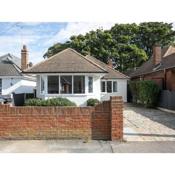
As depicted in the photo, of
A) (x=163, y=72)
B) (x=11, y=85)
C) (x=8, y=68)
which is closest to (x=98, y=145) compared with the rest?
(x=163, y=72)

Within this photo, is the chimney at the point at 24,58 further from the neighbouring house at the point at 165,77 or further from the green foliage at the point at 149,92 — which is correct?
the green foliage at the point at 149,92

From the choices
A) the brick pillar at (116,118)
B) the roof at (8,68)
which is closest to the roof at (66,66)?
the brick pillar at (116,118)

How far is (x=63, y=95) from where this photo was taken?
20.7 metres

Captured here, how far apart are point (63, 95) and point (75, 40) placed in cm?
2503

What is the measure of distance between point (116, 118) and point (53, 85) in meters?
10.9

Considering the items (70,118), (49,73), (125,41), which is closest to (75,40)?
(125,41)

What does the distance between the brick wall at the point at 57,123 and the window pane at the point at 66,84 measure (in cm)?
1005

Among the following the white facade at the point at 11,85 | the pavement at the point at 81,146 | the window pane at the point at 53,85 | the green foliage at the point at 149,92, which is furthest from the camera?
the white facade at the point at 11,85

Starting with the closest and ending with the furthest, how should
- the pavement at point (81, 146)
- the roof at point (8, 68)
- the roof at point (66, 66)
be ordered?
the pavement at point (81, 146)
the roof at point (66, 66)
the roof at point (8, 68)

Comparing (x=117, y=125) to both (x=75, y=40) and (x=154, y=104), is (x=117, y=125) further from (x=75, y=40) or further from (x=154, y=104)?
(x=75, y=40)

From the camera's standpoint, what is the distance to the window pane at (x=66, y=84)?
20.8 m

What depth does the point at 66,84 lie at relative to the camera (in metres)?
20.9

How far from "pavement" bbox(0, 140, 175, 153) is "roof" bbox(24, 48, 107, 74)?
10.4 m
